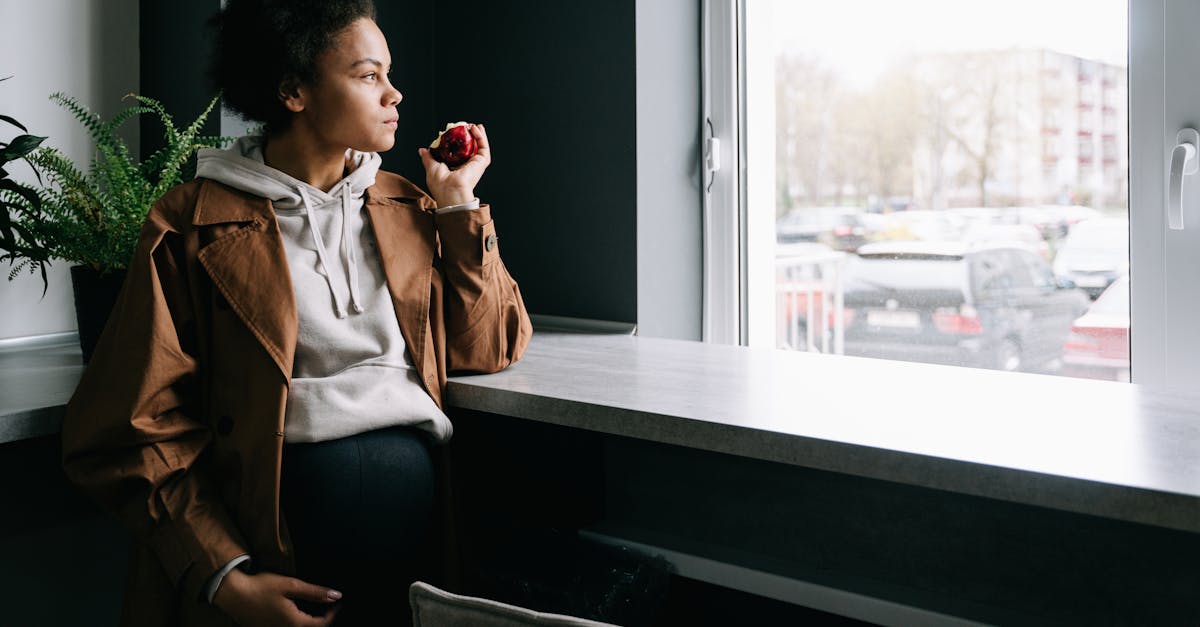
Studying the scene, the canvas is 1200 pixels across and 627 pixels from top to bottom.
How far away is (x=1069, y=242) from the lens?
1685 millimetres

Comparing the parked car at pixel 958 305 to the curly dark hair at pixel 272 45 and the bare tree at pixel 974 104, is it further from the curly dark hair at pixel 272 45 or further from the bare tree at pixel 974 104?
the curly dark hair at pixel 272 45

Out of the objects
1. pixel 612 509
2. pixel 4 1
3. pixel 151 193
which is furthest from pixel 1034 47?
pixel 4 1

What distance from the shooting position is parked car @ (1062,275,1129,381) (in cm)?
163

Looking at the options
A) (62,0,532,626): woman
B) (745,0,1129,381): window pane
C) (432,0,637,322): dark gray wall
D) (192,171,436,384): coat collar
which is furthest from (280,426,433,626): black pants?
(745,0,1129,381): window pane

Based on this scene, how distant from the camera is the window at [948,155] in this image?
1.57 metres

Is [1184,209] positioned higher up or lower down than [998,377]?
higher up

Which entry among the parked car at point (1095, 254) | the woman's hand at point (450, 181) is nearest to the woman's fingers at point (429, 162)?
the woman's hand at point (450, 181)

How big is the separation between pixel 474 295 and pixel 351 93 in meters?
0.33

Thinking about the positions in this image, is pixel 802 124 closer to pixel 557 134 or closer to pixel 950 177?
pixel 950 177

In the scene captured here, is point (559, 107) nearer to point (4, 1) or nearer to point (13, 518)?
point (4, 1)

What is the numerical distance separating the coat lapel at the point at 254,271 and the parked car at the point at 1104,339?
1.27 metres

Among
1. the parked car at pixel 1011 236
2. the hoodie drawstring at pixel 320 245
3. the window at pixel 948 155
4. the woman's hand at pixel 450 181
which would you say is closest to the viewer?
the hoodie drawstring at pixel 320 245

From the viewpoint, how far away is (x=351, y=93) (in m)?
→ 1.37

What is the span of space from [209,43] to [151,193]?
44cm
